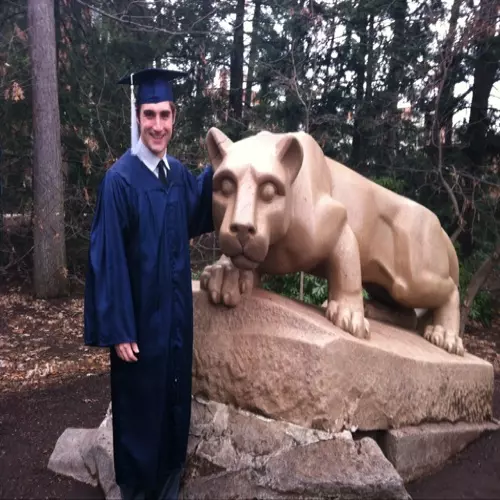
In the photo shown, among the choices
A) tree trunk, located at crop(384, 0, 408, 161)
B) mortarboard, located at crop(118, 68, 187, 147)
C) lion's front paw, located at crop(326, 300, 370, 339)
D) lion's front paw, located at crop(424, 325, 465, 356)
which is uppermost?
tree trunk, located at crop(384, 0, 408, 161)

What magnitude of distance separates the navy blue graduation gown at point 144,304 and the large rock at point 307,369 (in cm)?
37

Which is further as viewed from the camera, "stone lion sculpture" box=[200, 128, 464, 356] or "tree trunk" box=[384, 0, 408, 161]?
"tree trunk" box=[384, 0, 408, 161]

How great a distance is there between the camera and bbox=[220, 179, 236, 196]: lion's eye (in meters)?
2.55

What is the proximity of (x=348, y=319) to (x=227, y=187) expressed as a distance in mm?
1078

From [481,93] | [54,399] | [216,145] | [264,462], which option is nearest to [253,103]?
[481,93]

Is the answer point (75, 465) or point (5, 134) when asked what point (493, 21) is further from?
point (5, 134)

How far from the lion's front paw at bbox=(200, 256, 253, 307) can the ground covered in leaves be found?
1.33 metres

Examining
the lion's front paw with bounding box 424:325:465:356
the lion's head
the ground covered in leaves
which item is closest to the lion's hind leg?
the lion's front paw with bounding box 424:325:465:356

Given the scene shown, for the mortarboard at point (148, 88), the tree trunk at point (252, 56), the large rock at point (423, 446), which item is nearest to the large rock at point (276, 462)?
the large rock at point (423, 446)

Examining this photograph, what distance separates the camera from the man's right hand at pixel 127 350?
2451 mm

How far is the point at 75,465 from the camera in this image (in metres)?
3.31

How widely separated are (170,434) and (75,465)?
1.01m

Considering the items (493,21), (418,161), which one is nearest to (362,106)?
(418,161)

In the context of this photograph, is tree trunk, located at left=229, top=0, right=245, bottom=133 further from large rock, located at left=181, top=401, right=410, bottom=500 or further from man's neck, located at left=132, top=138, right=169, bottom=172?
large rock, located at left=181, top=401, right=410, bottom=500
